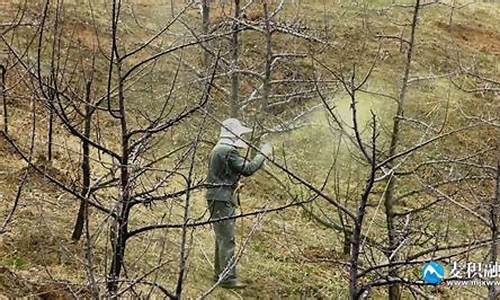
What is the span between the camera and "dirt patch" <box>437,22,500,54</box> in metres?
22.5

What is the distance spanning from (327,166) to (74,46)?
6.35 meters

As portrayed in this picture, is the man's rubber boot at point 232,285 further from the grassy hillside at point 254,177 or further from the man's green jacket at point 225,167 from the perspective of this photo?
the man's green jacket at point 225,167

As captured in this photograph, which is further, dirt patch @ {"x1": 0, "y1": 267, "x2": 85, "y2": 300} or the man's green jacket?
the man's green jacket

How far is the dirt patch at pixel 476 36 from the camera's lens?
22.5 meters

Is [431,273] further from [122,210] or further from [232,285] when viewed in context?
[232,285]

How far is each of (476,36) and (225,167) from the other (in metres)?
17.8

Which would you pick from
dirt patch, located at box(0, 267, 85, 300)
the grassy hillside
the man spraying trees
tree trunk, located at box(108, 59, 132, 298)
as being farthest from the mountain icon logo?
dirt patch, located at box(0, 267, 85, 300)

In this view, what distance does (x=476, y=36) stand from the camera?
23.0 m

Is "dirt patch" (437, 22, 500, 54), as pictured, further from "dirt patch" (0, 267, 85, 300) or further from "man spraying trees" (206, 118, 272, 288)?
"dirt patch" (0, 267, 85, 300)

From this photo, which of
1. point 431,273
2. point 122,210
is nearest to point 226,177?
point 431,273

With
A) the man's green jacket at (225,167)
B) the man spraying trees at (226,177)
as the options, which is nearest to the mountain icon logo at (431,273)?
the man spraying trees at (226,177)

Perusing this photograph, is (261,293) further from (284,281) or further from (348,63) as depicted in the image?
(348,63)

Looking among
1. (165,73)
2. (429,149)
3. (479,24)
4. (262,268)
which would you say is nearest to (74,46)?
(165,73)

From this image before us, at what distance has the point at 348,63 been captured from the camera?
19.7m
